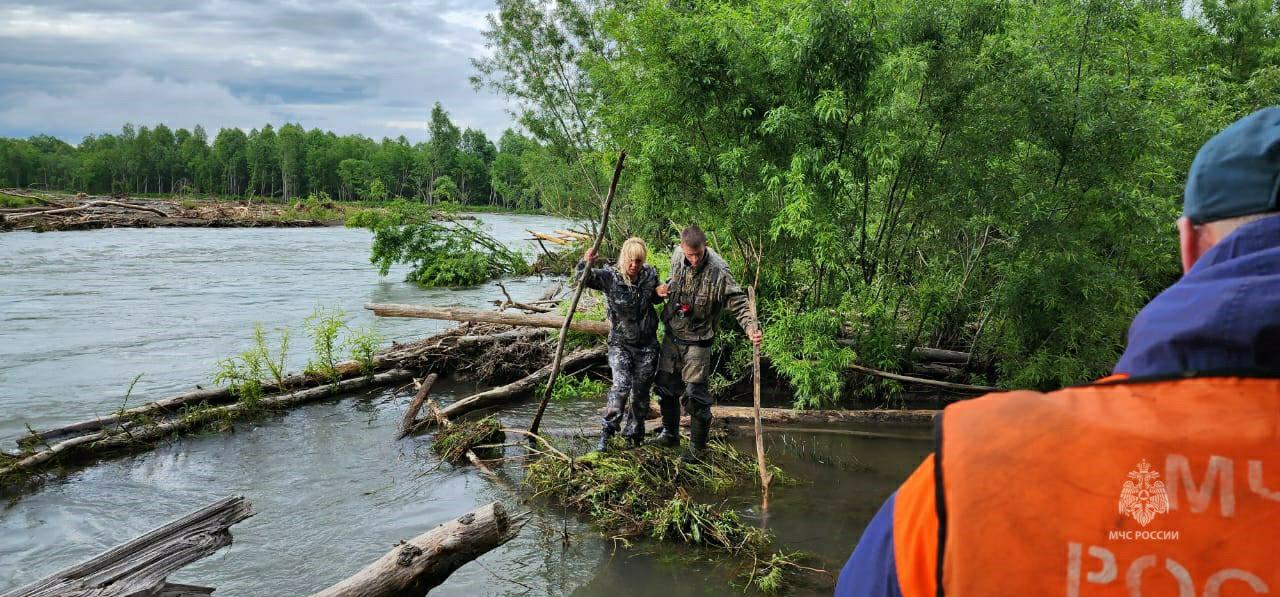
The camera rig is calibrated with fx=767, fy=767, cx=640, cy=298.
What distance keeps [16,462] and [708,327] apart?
7.36m

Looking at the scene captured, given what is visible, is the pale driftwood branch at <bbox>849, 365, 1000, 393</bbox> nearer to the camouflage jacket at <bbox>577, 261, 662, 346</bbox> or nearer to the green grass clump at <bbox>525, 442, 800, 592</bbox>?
the green grass clump at <bbox>525, 442, 800, 592</bbox>

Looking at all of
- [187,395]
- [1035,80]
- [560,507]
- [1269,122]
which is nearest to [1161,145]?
[1035,80]

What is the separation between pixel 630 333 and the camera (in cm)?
821

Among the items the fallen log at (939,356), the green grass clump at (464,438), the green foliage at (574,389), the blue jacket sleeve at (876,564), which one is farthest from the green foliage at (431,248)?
the blue jacket sleeve at (876,564)

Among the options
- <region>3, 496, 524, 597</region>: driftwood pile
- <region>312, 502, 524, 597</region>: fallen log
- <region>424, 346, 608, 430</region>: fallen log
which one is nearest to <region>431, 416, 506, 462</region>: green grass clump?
<region>424, 346, 608, 430</region>: fallen log

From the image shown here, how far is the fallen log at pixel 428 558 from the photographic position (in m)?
4.06

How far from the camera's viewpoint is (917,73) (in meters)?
8.78

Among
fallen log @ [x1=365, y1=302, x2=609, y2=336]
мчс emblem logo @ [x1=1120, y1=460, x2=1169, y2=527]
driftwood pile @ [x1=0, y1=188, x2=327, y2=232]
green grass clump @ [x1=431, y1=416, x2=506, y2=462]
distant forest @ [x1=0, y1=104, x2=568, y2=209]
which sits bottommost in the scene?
green grass clump @ [x1=431, y1=416, x2=506, y2=462]

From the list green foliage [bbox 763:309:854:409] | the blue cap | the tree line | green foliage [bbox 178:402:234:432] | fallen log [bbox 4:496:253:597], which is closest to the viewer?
the blue cap

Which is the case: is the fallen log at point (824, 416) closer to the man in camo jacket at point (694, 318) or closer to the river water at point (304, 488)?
the river water at point (304, 488)

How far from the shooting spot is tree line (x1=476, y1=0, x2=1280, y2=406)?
30.4 feet

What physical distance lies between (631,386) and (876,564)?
7.18 metres

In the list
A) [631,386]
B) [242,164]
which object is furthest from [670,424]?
[242,164]

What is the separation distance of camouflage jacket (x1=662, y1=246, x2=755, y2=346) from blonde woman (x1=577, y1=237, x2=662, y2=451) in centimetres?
24
